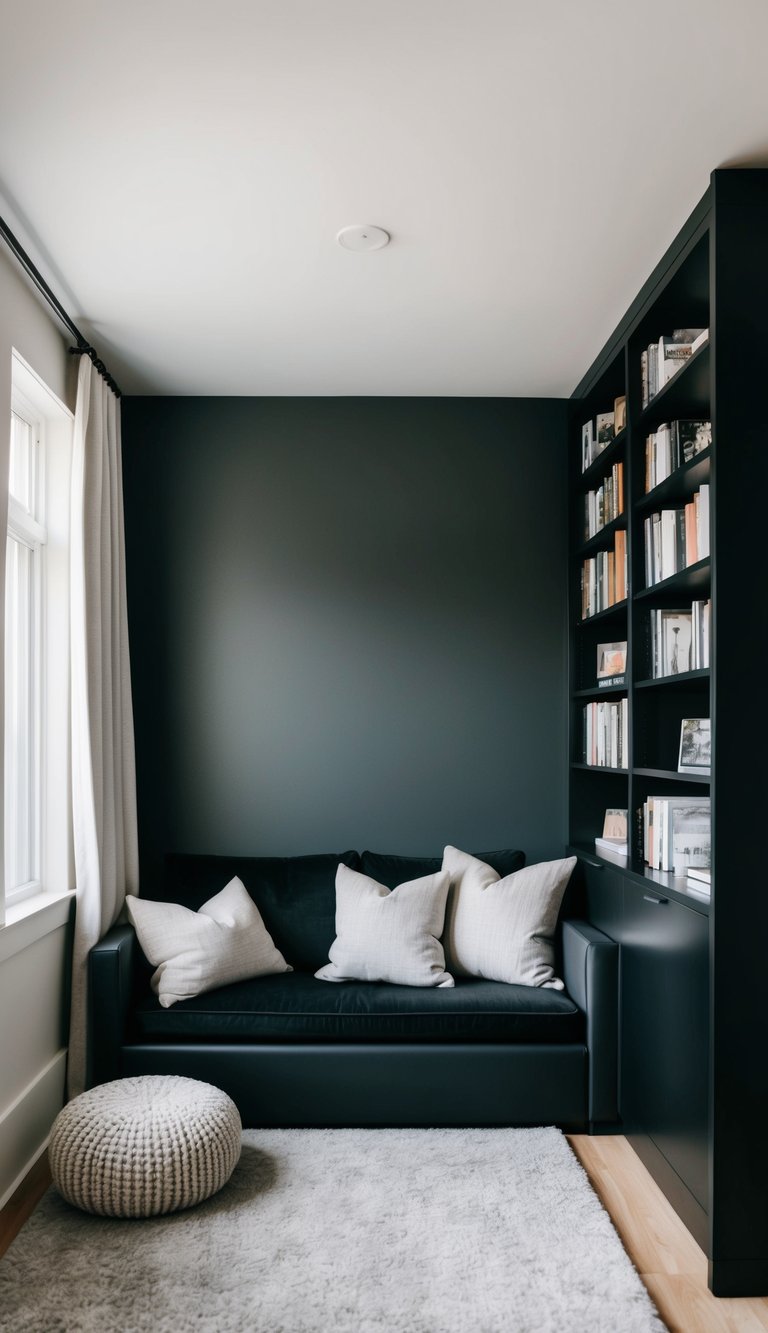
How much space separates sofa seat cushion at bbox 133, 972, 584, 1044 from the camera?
134 inches

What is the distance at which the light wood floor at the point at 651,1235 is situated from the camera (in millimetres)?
2311

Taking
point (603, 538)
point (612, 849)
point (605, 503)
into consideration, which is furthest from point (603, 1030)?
point (605, 503)

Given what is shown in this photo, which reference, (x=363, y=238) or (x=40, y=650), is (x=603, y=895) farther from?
(x=363, y=238)

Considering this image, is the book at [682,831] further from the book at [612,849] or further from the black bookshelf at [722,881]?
the book at [612,849]

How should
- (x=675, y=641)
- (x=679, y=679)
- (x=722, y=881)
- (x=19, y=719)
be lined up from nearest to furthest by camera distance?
(x=722, y=881) → (x=679, y=679) → (x=675, y=641) → (x=19, y=719)

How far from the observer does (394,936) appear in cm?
364

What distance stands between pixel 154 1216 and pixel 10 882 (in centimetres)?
118

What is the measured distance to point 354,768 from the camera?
171 inches

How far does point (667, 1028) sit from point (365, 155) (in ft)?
7.95

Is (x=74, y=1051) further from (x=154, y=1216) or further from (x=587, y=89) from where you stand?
(x=587, y=89)

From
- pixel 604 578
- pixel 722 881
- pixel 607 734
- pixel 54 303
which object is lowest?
pixel 722 881

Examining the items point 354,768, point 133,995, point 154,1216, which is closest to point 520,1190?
point 154,1216

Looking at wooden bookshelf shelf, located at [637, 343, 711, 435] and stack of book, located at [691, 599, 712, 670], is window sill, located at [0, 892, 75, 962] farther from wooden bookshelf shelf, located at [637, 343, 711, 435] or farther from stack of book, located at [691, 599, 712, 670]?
wooden bookshelf shelf, located at [637, 343, 711, 435]

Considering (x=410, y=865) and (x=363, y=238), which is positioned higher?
(x=363, y=238)
